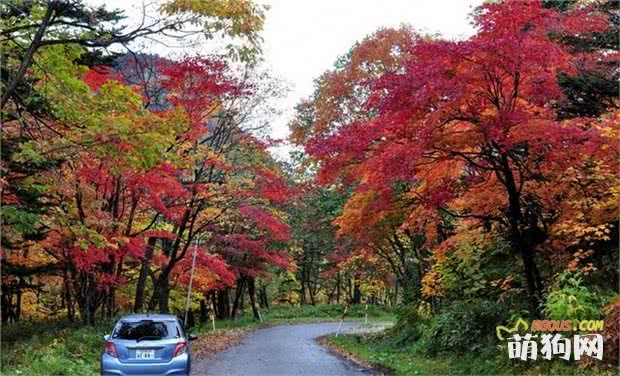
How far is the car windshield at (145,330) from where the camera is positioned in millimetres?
10719

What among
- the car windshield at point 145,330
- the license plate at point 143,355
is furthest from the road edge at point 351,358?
the license plate at point 143,355

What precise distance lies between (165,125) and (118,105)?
0.90 metres

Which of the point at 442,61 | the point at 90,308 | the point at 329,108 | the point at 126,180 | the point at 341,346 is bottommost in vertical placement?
the point at 341,346

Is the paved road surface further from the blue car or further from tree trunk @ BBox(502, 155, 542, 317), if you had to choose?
tree trunk @ BBox(502, 155, 542, 317)

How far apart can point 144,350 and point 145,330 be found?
1.60 feet

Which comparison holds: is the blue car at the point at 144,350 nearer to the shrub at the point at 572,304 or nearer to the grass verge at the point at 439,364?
the grass verge at the point at 439,364

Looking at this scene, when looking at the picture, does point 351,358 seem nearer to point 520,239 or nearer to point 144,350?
point 520,239

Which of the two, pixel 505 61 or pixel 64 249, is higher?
pixel 505 61

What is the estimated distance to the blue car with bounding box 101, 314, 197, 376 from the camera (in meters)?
10.4

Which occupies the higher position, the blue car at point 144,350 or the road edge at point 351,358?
the blue car at point 144,350

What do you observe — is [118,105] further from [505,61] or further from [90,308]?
[90,308]

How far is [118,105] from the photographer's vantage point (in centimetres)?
1026

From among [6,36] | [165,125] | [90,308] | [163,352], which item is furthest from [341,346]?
[6,36]

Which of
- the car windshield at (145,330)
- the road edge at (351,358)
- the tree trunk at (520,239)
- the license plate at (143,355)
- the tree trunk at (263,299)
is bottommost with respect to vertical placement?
the tree trunk at (263,299)
